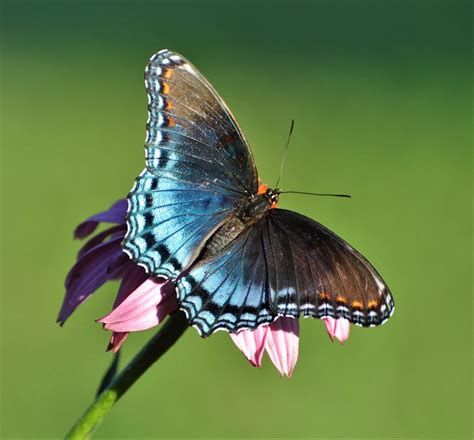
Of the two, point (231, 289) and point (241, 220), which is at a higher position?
point (241, 220)

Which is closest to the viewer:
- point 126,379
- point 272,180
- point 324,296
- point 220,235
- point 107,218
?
point 126,379

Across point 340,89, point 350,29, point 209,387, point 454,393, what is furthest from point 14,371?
point 350,29

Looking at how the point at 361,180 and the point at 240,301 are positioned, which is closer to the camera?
the point at 240,301

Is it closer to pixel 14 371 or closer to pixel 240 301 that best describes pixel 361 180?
pixel 14 371

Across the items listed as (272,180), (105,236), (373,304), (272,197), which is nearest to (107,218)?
(105,236)

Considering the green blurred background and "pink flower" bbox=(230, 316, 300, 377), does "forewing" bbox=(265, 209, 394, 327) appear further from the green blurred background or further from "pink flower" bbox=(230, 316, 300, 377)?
the green blurred background

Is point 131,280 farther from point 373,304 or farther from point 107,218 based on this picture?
point 373,304

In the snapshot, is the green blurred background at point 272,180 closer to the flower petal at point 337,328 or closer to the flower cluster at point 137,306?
the flower cluster at point 137,306

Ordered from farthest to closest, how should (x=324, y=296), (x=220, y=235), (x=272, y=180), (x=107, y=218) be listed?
(x=272, y=180) < (x=107, y=218) < (x=220, y=235) < (x=324, y=296)
